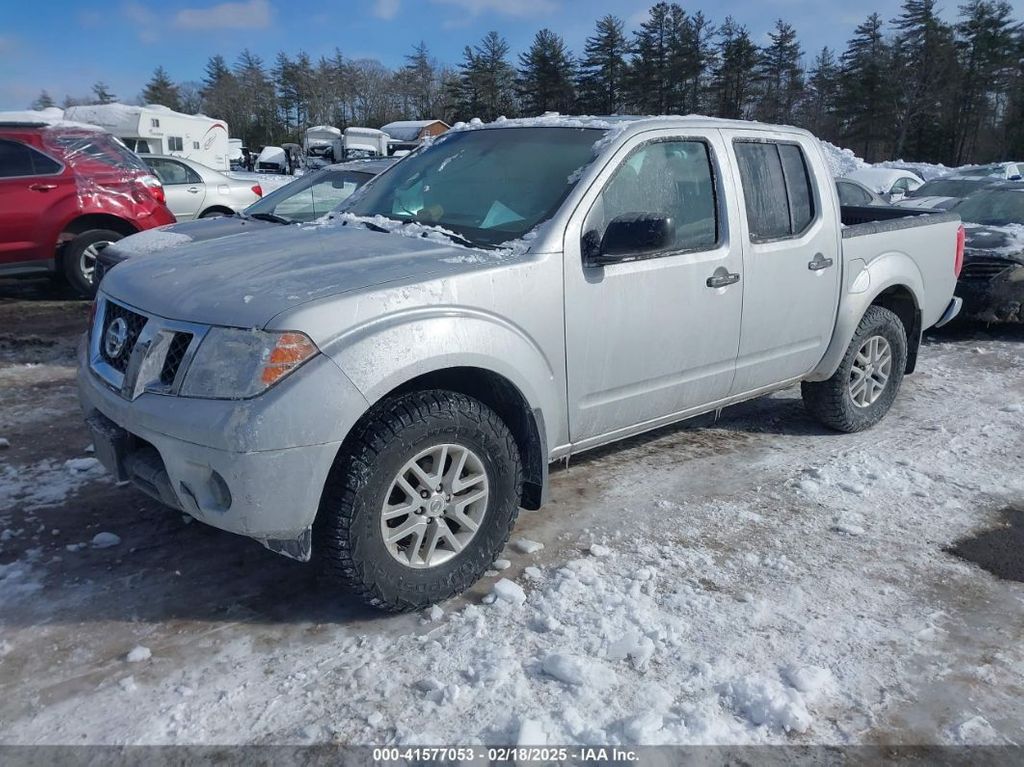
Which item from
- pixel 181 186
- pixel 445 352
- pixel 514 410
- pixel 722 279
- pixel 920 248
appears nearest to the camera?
pixel 445 352

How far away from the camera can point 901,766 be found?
245 centimetres

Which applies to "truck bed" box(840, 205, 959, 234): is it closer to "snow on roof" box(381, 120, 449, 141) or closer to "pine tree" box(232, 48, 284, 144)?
"snow on roof" box(381, 120, 449, 141)

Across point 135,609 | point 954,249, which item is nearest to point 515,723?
point 135,609

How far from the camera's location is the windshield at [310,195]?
7.21 meters

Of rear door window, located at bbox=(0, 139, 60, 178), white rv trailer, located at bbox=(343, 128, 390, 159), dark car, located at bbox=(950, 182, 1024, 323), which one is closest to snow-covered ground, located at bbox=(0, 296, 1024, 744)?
dark car, located at bbox=(950, 182, 1024, 323)

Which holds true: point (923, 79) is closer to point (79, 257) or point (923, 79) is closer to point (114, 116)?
point (114, 116)

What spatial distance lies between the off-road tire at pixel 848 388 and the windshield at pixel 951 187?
645cm

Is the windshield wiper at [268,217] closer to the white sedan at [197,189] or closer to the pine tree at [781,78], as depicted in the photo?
the white sedan at [197,189]

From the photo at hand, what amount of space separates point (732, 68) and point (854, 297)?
4767cm

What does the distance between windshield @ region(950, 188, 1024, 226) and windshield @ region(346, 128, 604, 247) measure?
7257 mm

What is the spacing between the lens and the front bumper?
2639 millimetres

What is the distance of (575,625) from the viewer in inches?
120

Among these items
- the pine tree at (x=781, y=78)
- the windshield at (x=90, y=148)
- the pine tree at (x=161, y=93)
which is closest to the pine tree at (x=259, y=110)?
Result: the pine tree at (x=161, y=93)

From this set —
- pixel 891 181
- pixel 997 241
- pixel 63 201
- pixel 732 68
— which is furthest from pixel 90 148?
pixel 732 68
